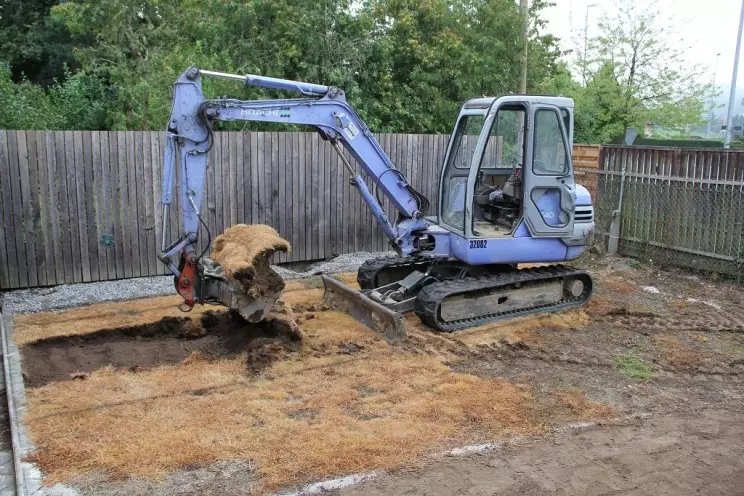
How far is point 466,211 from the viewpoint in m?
7.77

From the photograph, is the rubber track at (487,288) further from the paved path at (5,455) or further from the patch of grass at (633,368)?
the paved path at (5,455)

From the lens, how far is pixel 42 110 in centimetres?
1185

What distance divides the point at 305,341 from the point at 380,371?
104cm

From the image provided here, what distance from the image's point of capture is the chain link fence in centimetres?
1021

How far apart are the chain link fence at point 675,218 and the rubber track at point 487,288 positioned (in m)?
3.05

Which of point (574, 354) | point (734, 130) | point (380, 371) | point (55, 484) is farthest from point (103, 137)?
point (734, 130)

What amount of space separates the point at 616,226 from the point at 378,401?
25.5 ft

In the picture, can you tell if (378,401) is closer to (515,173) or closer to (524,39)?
(515,173)

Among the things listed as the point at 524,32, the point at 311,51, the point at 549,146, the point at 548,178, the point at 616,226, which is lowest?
the point at 616,226

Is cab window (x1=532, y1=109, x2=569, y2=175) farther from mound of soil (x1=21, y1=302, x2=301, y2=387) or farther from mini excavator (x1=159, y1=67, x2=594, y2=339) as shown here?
mound of soil (x1=21, y1=302, x2=301, y2=387)

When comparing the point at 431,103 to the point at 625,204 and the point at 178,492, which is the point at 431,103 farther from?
the point at 178,492

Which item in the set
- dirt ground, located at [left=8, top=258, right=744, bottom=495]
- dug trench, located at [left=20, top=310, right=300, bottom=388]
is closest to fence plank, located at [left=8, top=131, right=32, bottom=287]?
dirt ground, located at [left=8, top=258, right=744, bottom=495]

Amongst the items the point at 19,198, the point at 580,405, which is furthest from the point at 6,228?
the point at 580,405

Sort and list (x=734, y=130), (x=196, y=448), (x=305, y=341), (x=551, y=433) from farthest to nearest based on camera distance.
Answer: (x=734, y=130) → (x=305, y=341) → (x=551, y=433) → (x=196, y=448)
